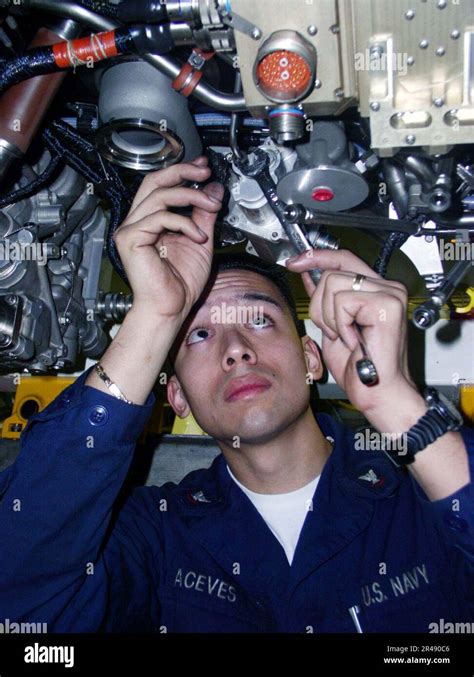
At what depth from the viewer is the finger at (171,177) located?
1245 mm

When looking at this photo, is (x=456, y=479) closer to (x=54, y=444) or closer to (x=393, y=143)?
(x=393, y=143)

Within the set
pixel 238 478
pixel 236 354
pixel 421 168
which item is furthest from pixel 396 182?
pixel 238 478

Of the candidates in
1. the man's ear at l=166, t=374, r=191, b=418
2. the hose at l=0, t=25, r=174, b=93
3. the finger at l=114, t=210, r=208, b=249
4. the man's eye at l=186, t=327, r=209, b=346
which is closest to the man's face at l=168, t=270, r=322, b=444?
the man's eye at l=186, t=327, r=209, b=346

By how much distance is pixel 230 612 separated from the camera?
164 cm

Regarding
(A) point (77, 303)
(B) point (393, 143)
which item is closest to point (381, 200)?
(B) point (393, 143)

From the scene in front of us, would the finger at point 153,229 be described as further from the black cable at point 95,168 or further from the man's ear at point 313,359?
the man's ear at point 313,359

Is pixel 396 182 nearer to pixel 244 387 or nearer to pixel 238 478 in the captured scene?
pixel 244 387

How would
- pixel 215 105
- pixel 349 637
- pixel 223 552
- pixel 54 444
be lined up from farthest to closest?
pixel 223 552, pixel 349 637, pixel 54 444, pixel 215 105

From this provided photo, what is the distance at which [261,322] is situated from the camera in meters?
1.81

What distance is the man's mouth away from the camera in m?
1.67

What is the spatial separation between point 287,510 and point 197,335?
613 mm

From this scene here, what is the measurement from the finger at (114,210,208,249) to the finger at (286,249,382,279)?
9.8 inches

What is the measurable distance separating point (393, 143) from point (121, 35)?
51 cm

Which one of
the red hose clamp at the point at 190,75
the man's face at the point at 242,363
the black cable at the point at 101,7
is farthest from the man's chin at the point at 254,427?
the black cable at the point at 101,7
